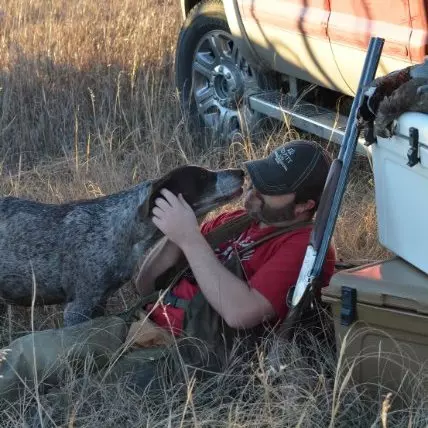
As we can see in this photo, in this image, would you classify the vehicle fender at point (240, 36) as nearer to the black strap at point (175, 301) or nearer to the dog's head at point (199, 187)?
the dog's head at point (199, 187)

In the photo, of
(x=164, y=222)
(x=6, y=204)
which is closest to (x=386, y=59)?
(x=164, y=222)

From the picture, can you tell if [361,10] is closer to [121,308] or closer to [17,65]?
[121,308]

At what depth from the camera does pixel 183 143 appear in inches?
264

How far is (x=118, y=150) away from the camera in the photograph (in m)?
6.68

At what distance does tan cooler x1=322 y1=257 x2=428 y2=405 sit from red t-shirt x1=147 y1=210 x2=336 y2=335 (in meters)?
0.22

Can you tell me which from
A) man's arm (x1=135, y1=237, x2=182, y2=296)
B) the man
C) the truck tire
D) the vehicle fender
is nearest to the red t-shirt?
the man

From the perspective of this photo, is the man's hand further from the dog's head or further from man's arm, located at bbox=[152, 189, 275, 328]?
the dog's head

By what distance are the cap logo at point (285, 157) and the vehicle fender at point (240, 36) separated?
2.71m

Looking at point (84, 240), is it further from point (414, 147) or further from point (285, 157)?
point (414, 147)

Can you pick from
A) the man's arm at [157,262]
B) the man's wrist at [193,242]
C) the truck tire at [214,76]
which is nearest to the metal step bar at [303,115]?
the truck tire at [214,76]

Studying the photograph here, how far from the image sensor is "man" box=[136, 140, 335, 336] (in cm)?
343

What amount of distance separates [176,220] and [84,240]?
82cm

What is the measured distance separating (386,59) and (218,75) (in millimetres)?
2065

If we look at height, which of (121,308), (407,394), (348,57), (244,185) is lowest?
(121,308)
